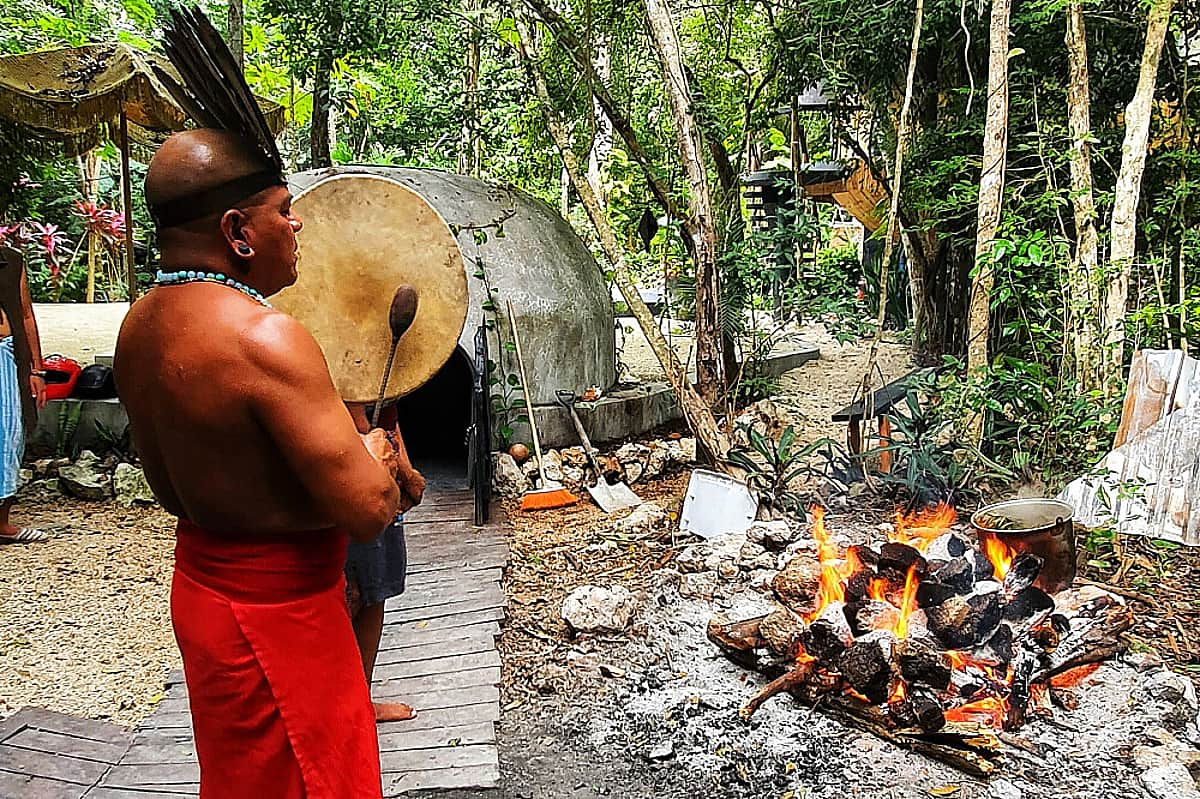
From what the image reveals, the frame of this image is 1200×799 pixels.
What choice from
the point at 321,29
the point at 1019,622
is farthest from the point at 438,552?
the point at 321,29

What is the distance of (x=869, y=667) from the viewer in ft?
11.4

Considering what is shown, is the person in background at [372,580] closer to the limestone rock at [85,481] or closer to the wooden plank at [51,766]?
the wooden plank at [51,766]

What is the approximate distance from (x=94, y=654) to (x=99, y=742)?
1.10 m

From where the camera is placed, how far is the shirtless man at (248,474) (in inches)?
63.0

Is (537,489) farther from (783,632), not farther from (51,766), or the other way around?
(51,766)

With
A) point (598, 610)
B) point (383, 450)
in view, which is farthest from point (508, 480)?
point (383, 450)

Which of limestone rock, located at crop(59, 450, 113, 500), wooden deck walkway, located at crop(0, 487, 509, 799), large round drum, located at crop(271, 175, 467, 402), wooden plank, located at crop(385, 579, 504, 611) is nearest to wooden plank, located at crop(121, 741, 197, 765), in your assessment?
wooden deck walkway, located at crop(0, 487, 509, 799)

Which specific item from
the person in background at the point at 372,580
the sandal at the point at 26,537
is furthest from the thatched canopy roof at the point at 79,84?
the person in background at the point at 372,580

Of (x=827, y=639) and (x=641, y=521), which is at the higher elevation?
(x=827, y=639)

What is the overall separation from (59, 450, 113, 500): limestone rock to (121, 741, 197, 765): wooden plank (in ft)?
12.8

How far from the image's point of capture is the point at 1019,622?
381cm

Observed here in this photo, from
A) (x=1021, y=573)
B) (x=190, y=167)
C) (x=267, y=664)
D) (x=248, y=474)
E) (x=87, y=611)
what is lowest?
(x=87, y=611)

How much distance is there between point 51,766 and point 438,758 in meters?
1.44

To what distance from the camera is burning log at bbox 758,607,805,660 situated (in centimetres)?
380
